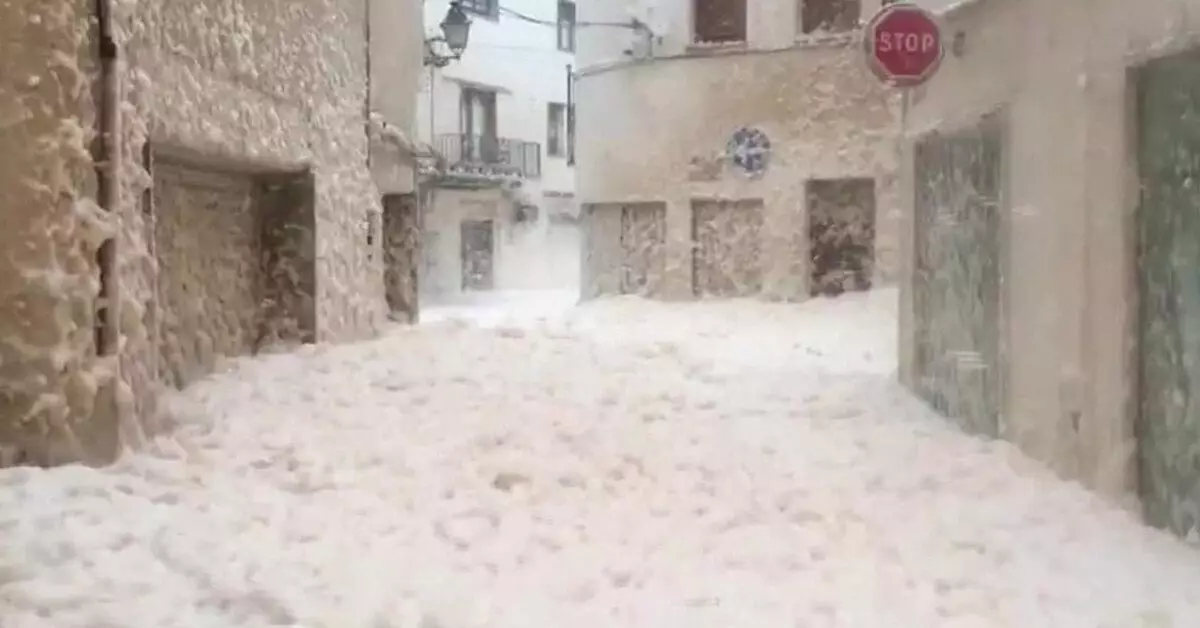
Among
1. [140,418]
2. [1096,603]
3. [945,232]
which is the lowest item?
[1096,603]

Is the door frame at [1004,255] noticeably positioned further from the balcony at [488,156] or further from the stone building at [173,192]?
the balcony at [488,156]

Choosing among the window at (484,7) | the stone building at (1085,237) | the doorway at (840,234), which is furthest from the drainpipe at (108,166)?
the window at (484,7)

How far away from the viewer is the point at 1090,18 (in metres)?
4.96

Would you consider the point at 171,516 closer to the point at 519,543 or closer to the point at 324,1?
the point at 519,543

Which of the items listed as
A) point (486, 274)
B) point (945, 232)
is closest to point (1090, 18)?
point (945, 232)

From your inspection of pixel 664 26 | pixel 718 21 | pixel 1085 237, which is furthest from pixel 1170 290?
pixel 664 26

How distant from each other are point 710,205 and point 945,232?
32.9 feet

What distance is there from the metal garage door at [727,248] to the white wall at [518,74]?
34.4 feet

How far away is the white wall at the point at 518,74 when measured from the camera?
2661cm

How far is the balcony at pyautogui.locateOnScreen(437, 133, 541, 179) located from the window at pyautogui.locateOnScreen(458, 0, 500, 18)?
266 centimetres

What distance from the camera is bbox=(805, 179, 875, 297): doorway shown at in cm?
1595

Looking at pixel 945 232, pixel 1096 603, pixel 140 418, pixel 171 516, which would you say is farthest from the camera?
pixel 945 232

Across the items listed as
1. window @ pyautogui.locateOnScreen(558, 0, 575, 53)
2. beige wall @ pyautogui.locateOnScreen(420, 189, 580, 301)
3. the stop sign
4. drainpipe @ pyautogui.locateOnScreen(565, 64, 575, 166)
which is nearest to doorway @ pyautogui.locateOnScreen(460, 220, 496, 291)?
beige wall @ pyautogui.locateOnScreen(420, 189, 580, 301)

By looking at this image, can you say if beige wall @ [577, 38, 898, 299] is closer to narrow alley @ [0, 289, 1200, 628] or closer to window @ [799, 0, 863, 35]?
window @ [799, 0, 863, 35]
